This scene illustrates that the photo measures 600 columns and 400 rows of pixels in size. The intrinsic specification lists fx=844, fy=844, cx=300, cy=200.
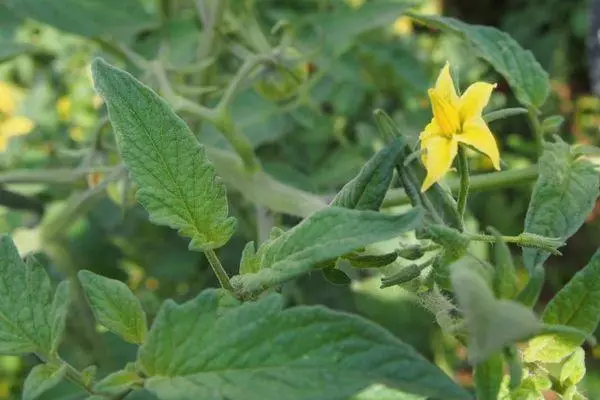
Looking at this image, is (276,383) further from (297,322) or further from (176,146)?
(176,146)

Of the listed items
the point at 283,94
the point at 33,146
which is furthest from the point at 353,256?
the point at 33,146

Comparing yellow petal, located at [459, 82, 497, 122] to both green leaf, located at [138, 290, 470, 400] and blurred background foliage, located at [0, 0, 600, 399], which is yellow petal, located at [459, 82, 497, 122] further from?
blurred background foliage, located at [0, 0, 600, 399]

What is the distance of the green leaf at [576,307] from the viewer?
18.7 inches

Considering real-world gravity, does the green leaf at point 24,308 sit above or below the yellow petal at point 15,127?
below

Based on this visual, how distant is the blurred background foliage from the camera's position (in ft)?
3.14

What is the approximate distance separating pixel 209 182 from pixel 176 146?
28 millimetres

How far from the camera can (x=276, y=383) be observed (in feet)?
1.30

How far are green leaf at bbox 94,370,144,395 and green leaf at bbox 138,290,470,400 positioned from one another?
0.01 m

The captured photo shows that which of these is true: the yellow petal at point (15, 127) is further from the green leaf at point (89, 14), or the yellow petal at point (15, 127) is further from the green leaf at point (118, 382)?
the green leaf at point (118, 382)

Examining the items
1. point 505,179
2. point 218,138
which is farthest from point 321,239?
point 218,138

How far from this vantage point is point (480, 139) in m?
0.49

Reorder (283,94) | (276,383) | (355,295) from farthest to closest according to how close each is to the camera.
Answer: (355,295)
(283,94)
(276,383)

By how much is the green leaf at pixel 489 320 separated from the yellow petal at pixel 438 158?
0.11 metres

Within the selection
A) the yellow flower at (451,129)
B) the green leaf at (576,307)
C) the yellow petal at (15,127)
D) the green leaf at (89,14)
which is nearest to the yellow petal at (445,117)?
the yellow flower at (451,129)
